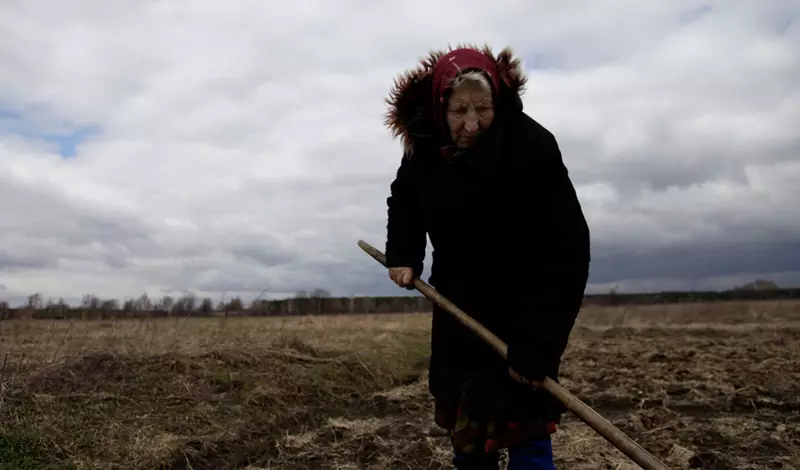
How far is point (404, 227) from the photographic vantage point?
2.53m

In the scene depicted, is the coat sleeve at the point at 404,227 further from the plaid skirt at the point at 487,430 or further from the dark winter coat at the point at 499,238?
the plaid skirt at the point at 487,430

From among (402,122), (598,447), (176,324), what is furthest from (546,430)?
(176,324)

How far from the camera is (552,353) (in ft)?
6.65

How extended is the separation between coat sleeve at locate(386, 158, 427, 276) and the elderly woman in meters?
0.09

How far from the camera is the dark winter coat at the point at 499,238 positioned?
80.0 inches

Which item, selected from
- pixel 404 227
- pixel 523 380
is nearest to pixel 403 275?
pixel 404 227

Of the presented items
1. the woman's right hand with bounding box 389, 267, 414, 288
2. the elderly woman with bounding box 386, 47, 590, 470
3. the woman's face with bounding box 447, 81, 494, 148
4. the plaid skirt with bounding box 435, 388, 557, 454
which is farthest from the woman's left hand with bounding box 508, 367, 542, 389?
the woman's face with bounding box 447, 81, 494, 148

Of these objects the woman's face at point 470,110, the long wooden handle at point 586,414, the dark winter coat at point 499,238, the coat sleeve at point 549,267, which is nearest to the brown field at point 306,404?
the long wooden handle at point 586,414

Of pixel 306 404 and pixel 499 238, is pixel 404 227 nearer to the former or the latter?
pixel 499 238

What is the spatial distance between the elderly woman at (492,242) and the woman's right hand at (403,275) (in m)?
0.16

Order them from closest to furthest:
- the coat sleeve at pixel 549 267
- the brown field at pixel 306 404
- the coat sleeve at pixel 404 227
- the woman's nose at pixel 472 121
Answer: the coat sleeve at pixel 549 267, the woman's nose at pixel 472 121, the coat sleeve at pixel 404 227, the brown field at pixel 306 404

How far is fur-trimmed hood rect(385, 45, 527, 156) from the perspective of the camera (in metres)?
2.16

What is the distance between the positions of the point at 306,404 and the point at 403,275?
371 centimetres

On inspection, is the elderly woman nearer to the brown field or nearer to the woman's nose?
the woman's nose
